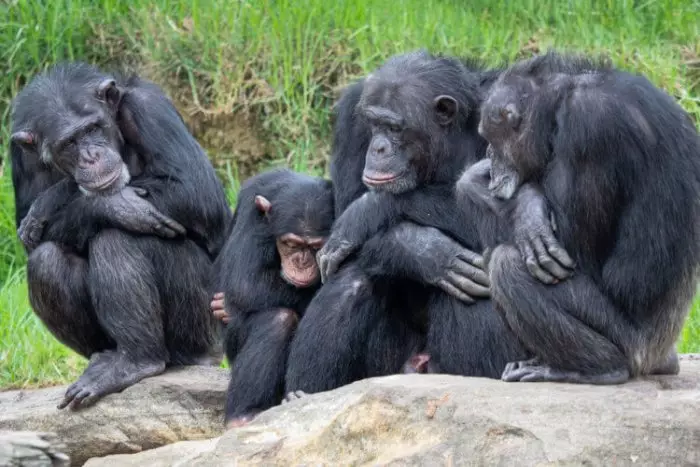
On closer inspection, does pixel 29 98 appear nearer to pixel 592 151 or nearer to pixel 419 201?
pixel 419 201

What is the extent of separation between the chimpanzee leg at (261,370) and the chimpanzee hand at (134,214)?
34.6 inches

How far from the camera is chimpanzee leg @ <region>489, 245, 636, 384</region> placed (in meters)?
5.03

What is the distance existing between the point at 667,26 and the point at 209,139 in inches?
149

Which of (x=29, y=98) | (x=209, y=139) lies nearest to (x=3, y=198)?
(x=209, y=139)

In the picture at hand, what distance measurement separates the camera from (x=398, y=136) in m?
5.91

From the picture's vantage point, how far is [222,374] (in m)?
6.88

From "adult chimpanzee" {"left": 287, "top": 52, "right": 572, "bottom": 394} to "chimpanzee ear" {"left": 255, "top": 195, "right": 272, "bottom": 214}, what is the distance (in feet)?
1.38

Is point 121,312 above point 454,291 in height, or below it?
below

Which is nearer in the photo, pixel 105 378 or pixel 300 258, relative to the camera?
pixel 300 258

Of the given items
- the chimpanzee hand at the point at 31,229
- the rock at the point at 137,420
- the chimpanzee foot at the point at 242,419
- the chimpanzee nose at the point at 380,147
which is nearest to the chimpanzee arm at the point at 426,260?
the chimpanzee nose at the point at 380,147

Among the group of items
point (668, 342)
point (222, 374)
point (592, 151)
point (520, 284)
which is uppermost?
point (592, 151)

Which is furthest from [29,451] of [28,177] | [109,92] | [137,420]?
[28,177]

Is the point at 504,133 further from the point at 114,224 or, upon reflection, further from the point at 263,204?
the point at 114,224

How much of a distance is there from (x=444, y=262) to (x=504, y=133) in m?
0.71
